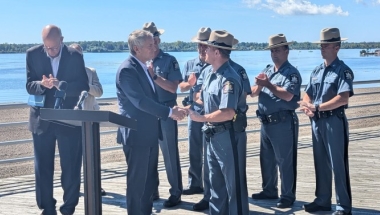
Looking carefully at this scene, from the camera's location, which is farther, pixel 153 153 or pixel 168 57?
pixel 168 57

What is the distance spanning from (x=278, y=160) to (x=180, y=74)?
1.19 m

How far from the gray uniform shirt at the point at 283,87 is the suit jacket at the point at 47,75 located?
5.27ft

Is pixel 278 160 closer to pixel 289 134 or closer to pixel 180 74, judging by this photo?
pixel 289 134

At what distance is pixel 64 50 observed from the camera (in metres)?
5.12

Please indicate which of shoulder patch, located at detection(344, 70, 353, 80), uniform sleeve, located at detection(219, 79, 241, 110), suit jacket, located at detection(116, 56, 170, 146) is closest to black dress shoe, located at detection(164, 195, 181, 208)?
suit jacket, located at detection(116, 56, 170, 146)

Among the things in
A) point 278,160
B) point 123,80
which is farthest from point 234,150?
point 278,160

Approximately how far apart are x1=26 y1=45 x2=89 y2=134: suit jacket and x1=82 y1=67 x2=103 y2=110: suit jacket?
589 mm

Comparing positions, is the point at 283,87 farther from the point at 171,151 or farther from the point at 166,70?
the point at 171,151

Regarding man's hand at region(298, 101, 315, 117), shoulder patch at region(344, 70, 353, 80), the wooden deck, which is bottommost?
the wooden deck

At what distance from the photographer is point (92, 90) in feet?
18.8

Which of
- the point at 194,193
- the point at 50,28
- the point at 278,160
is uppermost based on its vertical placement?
the point at 50,28

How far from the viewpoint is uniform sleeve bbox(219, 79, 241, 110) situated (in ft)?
14.1

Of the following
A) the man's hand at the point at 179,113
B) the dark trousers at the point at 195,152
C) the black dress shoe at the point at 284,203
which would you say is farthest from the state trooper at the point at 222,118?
the dark trousers at the point at 195,152

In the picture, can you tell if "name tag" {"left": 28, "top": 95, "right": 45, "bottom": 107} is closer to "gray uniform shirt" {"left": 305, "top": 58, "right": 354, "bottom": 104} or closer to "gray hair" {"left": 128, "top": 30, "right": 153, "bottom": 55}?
"gray hair" {"left": 128, "top": 30, "right": 153, "bottom": 55}
